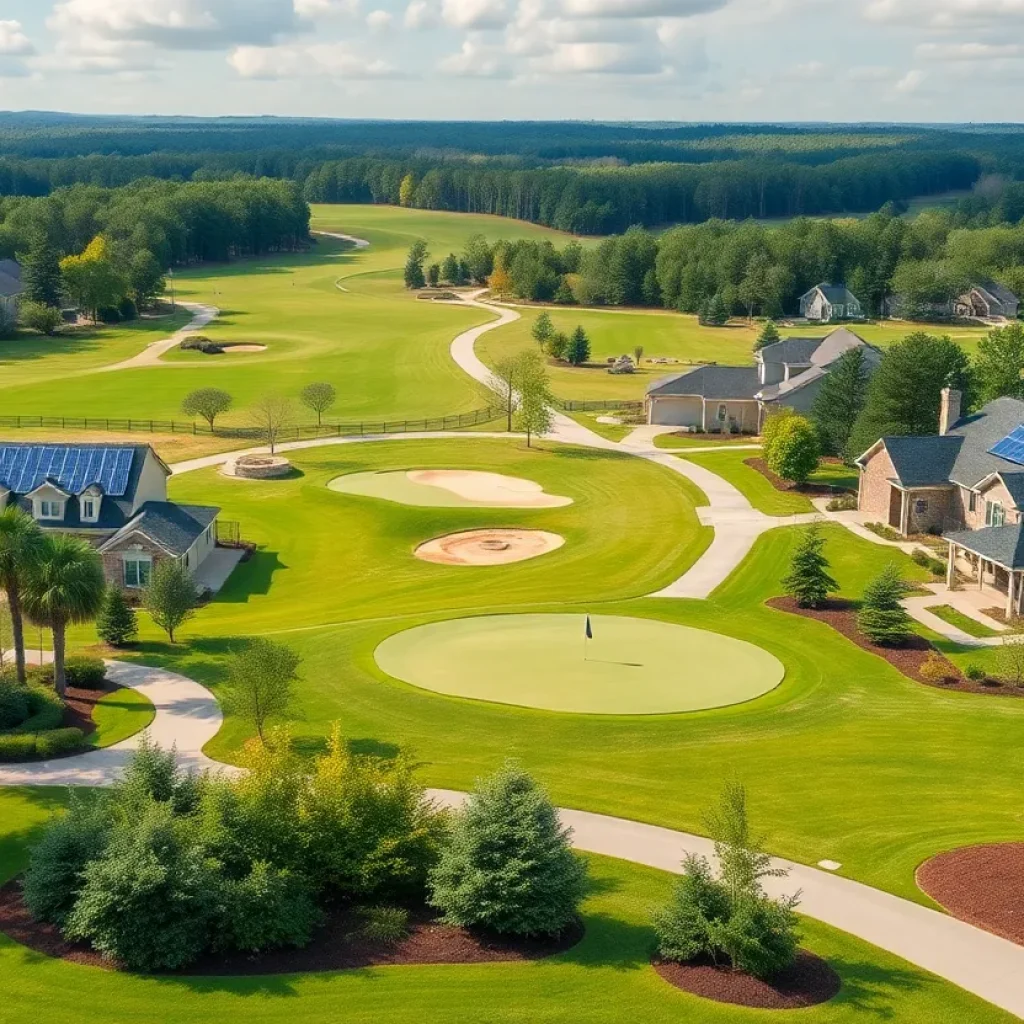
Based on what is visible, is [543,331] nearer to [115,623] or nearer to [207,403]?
[207,403]

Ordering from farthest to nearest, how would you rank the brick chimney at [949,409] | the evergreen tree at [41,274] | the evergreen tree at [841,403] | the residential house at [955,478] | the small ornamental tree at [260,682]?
the evergreen tree at [41,274] < the evergreen tree at [841,403] < the brick chimney at [949,409] < the residential house at [955,478] < the small ornamental tree at [260,682]

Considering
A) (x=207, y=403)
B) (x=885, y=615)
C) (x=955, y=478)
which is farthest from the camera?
(x=207, y=403)

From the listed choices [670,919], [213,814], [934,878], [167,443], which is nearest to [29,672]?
[213,814]

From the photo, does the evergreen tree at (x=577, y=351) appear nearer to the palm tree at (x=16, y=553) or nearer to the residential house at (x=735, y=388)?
the residential house at (x=735, y=388)

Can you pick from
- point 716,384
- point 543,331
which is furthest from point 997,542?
point 543,331

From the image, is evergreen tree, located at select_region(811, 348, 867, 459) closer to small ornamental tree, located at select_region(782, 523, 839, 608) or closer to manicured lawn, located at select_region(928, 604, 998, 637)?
manicured lawn, located at select_region(928, 604, 998, 637)

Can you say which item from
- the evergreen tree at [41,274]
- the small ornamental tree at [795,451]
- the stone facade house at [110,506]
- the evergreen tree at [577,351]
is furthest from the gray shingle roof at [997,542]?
the evergreen tree at [41,274]

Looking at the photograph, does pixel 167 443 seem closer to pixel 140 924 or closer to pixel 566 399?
pixel 566 399
